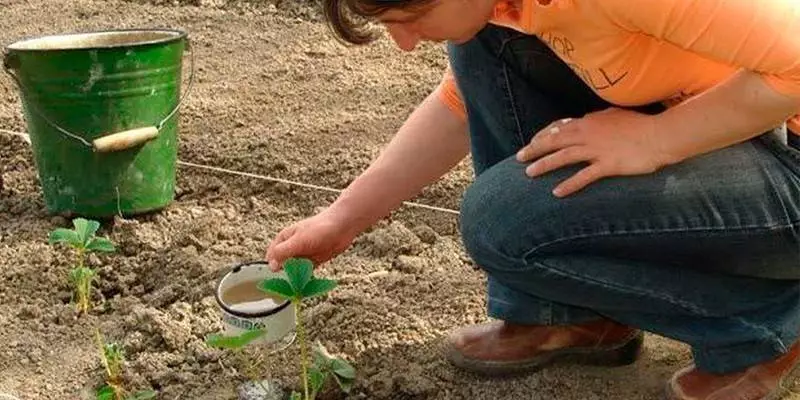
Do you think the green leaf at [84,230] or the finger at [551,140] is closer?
the finger at [551,140]

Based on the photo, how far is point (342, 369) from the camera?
187 cm

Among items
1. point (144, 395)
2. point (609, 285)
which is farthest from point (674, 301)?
point (144, 395)

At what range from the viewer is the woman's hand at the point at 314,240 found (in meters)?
1.92

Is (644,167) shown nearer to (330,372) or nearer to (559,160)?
(559,160)

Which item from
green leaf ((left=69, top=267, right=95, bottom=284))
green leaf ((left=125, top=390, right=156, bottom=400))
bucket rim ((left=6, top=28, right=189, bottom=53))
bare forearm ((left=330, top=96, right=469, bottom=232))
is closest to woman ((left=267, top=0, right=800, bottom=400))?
bare forearm ((left=330, top=96, right=469, bottom=232))

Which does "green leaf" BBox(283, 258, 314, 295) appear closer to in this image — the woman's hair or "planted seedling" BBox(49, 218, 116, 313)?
the woman's hair

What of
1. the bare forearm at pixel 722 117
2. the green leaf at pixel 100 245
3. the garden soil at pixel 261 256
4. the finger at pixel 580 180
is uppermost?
the bare forearm at pixel 722 117

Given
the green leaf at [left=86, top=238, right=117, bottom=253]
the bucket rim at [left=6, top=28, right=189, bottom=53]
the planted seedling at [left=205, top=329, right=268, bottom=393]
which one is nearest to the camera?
the planted seedling at [left=205, top=329, right=268, bottom=393]

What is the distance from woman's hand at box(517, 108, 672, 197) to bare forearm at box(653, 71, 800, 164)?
2cm

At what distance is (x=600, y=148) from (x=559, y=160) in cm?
6

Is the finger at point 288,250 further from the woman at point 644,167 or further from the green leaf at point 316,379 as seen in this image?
the woman at point 644,167

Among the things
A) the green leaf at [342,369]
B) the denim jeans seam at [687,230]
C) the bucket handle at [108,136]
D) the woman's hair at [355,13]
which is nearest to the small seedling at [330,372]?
the green leaf at [342,369]

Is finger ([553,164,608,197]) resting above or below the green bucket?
above

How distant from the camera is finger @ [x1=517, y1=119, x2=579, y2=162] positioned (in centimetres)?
167
